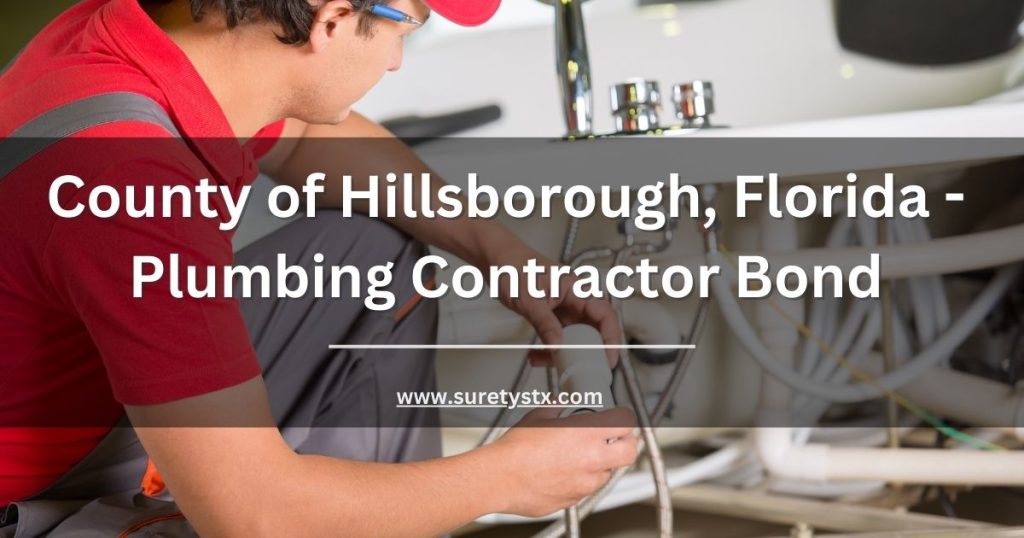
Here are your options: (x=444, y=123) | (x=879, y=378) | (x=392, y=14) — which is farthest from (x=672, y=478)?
(x=392, y=14)

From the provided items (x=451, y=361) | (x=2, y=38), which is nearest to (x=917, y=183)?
(x=451, y=361)

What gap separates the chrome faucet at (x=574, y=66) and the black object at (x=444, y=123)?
0.49m

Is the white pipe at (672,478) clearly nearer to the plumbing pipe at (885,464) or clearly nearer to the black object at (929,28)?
the plumbing pipe at (885,464)

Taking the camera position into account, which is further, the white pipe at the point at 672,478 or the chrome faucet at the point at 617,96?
the white pipe at the point at 672,478

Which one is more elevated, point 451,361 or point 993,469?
point 451,361

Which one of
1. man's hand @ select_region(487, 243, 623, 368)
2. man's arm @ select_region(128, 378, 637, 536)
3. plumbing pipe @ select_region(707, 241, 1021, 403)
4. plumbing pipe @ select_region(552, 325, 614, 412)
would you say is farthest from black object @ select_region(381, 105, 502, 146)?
man's arm @ select_region(128, 378, 637, 536)

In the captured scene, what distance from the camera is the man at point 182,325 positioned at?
60 centimetres

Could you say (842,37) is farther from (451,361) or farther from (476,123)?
(451,361)

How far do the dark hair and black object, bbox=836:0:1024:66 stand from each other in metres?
1.06

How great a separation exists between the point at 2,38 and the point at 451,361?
815 mm

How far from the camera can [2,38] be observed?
4.78 feet

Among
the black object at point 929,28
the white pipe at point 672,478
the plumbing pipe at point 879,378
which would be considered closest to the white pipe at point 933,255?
the plumbing pipe at point 879,378

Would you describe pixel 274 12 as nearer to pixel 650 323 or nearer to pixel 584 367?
pixel 584 367

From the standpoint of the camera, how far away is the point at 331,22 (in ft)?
2.37
